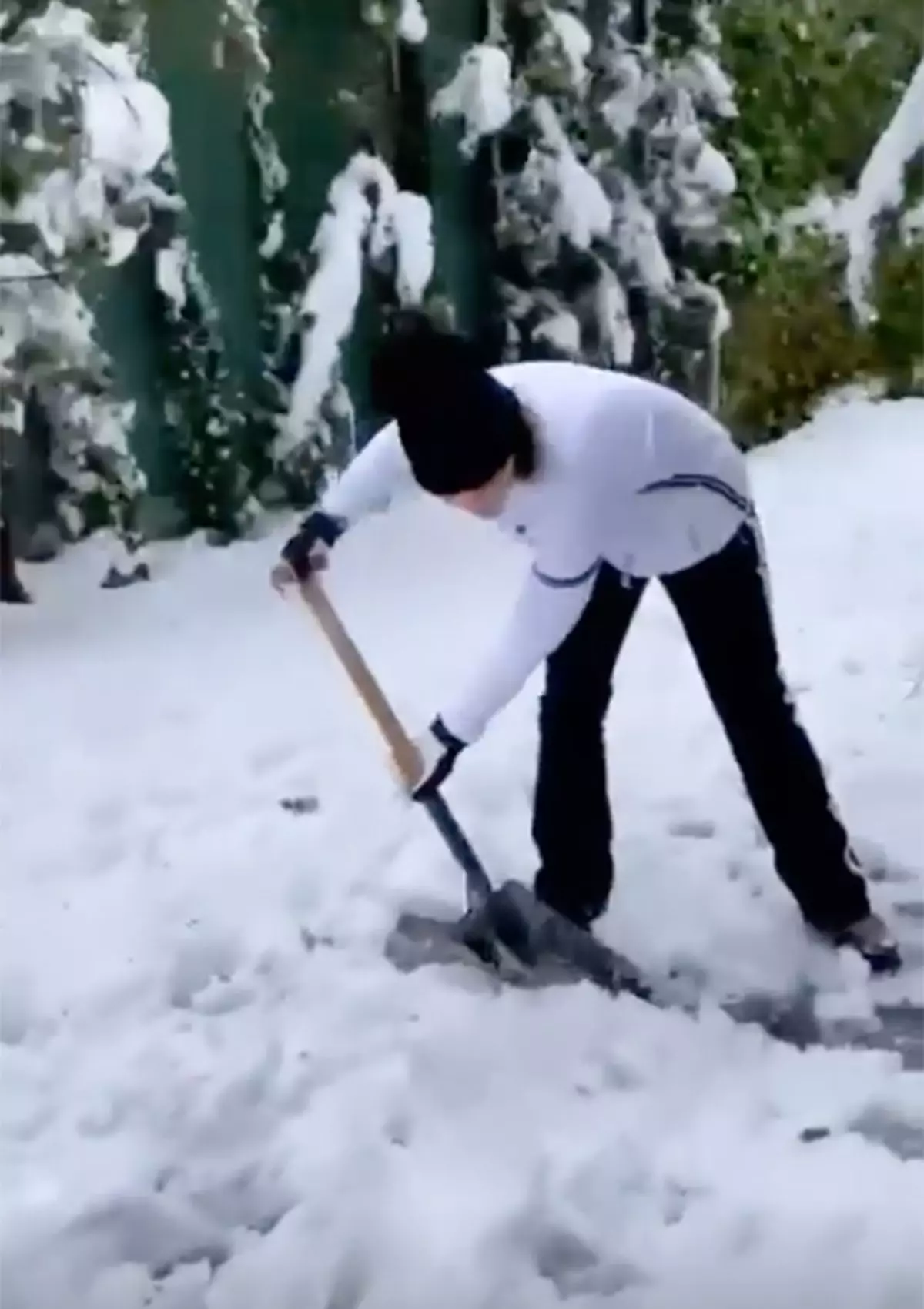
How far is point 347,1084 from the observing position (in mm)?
2146

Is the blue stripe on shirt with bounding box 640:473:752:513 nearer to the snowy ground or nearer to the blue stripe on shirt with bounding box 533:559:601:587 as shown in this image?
the blue stripe on shirt with bounding box 533:559:601:587

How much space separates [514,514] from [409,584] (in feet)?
6.19

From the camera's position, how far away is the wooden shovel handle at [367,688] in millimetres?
2359

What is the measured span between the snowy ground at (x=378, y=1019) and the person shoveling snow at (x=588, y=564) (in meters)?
0.13

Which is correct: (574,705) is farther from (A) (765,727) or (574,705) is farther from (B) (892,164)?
(B) (892,164)

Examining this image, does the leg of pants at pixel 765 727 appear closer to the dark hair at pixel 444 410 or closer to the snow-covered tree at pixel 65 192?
the dark hair at pixel 444 410

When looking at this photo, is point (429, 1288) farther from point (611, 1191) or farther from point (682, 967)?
point (682, 967)

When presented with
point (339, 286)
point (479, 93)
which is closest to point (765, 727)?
point (339, 286)

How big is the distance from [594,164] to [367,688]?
2817mm

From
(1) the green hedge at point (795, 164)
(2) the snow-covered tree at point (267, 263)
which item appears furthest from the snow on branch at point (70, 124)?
(1) the green hedge at point (795, 164)

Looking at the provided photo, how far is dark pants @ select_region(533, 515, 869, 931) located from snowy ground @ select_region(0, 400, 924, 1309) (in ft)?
0.31

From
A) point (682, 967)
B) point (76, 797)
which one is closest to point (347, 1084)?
point (682, 967)

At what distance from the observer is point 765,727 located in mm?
2438

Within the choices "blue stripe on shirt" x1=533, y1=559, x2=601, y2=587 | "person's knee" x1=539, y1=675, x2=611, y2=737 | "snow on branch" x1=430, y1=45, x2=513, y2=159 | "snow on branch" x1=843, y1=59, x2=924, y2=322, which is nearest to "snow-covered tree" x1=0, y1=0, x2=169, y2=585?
"snow on branch" x1=430, y1=45, x2=513, y2=159
